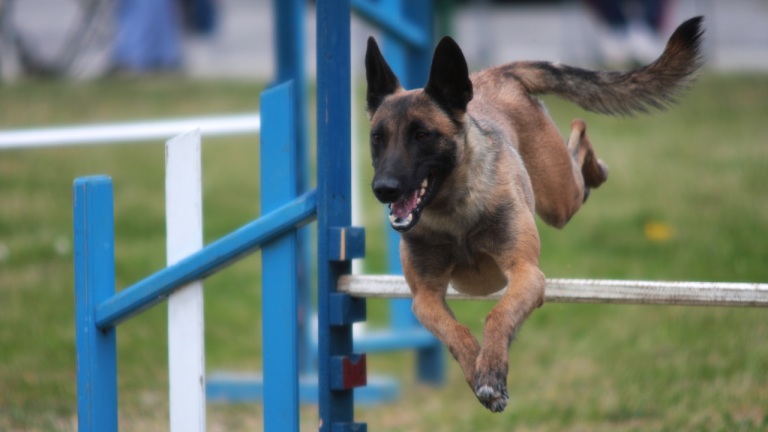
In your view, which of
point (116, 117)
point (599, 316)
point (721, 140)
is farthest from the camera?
point (116, 117)

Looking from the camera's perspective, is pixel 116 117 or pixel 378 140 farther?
pixel 116 117

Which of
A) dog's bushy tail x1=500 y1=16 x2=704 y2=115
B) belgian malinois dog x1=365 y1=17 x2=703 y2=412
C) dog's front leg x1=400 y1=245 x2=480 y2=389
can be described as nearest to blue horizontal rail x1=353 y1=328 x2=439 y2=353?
belgian malinois dog x1=365 y1=17 x2=703 y2=412

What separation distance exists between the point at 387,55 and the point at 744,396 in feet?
11.4

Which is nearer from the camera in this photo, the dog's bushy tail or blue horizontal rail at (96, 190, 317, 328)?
blue horizontal rail at (96, 190, 317, 328)

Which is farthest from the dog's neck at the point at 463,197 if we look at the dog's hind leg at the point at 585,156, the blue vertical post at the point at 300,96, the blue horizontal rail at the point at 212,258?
the blue vertical post at the point at 300,96

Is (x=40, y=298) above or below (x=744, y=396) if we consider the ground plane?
above

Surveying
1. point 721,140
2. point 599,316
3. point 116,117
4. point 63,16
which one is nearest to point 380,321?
point 599,316

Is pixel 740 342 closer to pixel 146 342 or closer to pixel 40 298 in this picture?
pixel 146 342

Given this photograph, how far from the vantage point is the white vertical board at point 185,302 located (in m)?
3.20

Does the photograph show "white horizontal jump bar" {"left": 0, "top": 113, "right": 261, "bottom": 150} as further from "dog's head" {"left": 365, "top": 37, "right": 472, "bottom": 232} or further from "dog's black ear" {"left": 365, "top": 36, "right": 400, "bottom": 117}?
"dog's head" {"left": 365, "top": 37, "right": 472, "bottom": 232}

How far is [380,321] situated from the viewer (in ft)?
25.3

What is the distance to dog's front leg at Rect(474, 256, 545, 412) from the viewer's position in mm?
2707

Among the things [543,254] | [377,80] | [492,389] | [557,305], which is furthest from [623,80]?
[543,254]

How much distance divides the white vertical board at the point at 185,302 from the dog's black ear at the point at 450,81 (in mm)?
967
